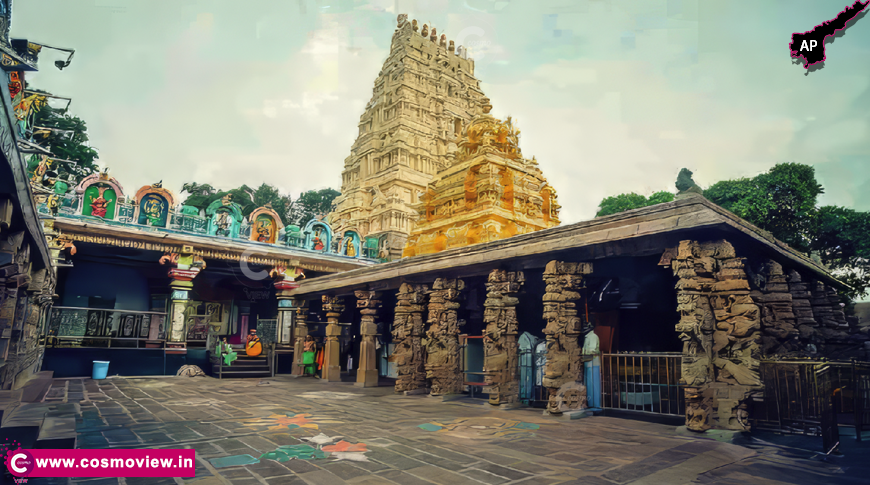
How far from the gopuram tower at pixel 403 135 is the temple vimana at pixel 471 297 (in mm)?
8985

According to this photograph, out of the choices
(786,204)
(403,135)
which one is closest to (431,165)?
(403,135)

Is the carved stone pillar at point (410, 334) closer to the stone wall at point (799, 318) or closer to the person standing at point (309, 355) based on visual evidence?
the person standing at point (309, 355)

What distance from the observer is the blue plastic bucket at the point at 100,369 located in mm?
13648

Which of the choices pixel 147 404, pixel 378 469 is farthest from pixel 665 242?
pixel 147 404

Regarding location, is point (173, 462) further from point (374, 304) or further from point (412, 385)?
point (374, 304)

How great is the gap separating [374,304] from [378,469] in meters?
8.81

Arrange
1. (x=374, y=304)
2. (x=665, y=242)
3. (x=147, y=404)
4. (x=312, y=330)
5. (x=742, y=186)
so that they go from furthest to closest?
(x=742, y=186) → (x=312, y=330) → (x=374, y=304) → (x=147, y=404) → (x=665, y=242)

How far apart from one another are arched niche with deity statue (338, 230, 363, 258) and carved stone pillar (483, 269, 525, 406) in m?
14.0

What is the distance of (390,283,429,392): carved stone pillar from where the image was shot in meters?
12.0

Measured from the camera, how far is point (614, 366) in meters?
9.66

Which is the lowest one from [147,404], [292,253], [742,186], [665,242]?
[147,404]

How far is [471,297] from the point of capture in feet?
Answer: 45.3

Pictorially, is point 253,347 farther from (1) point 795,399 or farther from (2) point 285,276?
(1) point 795,399

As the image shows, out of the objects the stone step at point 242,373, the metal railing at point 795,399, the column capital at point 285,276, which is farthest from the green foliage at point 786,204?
the stone step at point 242,373
